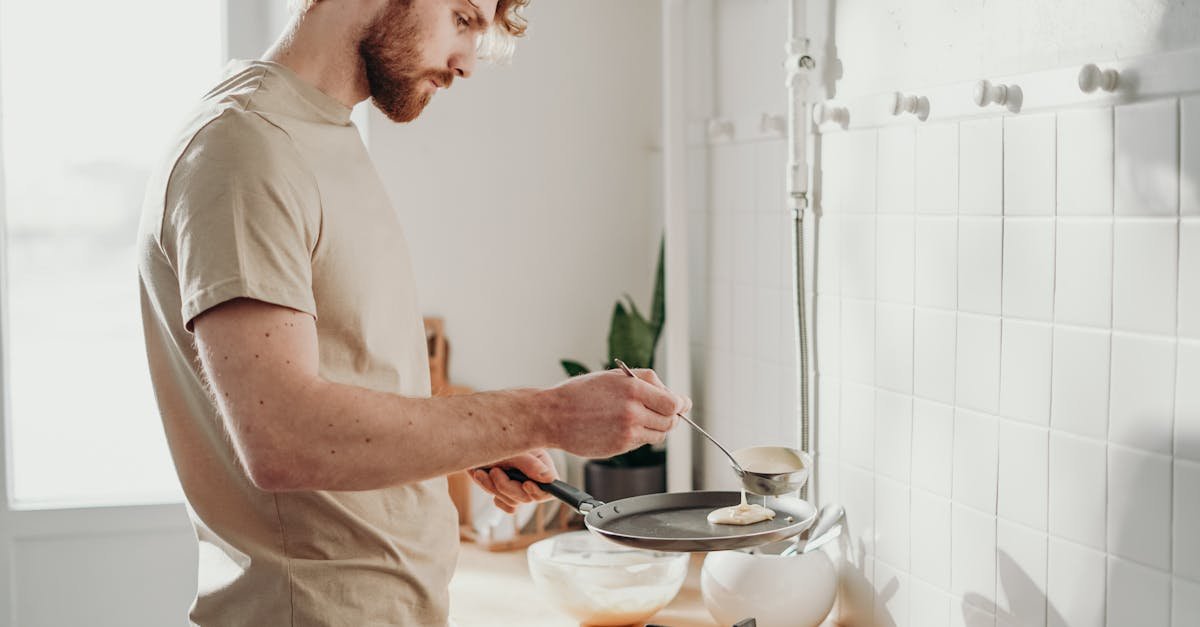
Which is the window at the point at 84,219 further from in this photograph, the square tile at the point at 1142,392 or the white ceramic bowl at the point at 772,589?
the square tile at the point at 1142,392

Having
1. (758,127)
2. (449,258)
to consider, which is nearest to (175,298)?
(758,127)

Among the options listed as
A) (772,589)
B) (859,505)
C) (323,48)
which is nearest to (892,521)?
(859,505)

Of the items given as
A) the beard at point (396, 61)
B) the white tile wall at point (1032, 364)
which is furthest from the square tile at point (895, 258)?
the beard at point (396, 61)

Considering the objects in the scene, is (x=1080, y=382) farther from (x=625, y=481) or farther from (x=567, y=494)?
(x=625, y=481)

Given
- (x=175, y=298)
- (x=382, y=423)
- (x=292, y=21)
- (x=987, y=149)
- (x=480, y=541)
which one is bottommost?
(x=480, y=541)

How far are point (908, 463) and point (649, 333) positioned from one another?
82 centimetres

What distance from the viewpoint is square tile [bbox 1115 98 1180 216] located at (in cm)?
110

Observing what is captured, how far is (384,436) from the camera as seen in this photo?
94 centimetres

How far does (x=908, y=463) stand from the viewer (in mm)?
1544

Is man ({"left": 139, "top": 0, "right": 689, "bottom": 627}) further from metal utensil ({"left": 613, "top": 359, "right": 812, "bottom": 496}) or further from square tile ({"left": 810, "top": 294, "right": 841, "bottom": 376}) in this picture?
square tile ({"left": 810, "top": 294, "right": 841, "bottom": 376})

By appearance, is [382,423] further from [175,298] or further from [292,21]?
[292,21]

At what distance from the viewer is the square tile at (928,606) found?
148 centimetres

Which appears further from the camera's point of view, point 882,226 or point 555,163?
point 555,163

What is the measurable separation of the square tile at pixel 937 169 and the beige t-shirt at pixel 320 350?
0.69 meters
